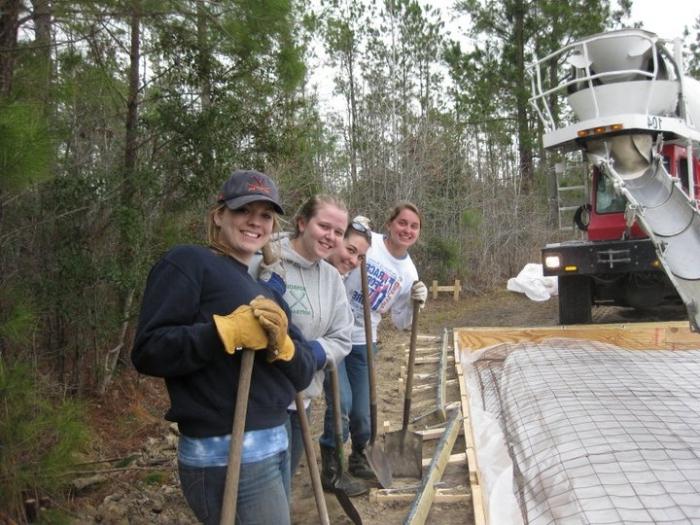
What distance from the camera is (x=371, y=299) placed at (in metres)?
3.94

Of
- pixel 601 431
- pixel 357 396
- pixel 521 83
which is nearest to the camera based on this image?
pixel 601 431

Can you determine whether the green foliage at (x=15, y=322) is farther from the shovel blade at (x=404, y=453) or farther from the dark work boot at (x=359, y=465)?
the shovel blade at (x=404, y=453)

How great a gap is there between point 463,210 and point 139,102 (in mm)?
9471

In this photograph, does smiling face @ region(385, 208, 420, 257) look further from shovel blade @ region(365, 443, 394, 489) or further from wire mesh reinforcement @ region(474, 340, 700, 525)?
wire mesh reinforcement @ region(474, 340, 700, 525)

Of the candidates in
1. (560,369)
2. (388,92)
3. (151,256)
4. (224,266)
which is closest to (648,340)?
(560,369)

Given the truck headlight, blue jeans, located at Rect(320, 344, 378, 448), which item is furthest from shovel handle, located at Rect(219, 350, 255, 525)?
the truck headlight

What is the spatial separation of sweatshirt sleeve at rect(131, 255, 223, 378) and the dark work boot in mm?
2326

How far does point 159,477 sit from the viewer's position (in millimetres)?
3773

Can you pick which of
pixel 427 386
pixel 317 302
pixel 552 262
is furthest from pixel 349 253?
pixel 552 262

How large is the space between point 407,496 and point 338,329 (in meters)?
1.44

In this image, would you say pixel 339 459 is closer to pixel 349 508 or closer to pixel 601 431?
pixel 349 508

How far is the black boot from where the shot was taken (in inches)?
133

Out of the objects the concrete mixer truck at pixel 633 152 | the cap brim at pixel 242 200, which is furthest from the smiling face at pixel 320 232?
the concrete mixer truck at pixel 633 152

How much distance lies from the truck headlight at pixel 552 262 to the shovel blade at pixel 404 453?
3.95 metres
